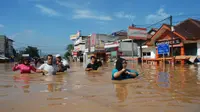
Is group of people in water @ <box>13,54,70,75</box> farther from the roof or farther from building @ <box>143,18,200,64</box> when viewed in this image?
the roof

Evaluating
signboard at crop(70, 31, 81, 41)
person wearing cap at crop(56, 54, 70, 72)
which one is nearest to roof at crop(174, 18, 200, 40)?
person wearing cap at crop(56, 54, 70, 72)

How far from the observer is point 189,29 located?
84.8 feet

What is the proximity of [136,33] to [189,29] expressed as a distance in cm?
788

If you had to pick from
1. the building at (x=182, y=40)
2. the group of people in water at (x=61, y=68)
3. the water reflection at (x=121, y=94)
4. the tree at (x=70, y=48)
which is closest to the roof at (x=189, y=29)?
the building at (x=182, y=40)

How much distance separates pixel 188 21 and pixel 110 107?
27030 mm

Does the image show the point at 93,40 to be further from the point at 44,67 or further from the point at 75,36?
the point at 44,67

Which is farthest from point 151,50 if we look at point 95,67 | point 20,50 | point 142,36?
point 20,50

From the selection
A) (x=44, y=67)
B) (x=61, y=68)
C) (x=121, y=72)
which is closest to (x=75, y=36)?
(x=61, y=68)

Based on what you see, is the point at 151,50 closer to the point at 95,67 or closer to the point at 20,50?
the point at 95,67

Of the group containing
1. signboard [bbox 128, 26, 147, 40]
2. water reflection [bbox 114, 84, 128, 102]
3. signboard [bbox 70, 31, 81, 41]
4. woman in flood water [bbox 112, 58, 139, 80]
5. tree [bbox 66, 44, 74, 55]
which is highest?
signboard [bbox 70, 31, 81, 41]

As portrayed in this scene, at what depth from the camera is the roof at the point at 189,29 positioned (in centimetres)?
2375

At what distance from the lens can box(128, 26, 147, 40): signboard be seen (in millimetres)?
31062

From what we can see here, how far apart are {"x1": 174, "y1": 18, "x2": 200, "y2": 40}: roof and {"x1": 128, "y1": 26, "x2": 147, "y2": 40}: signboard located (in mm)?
5925

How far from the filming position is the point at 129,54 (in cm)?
3894
